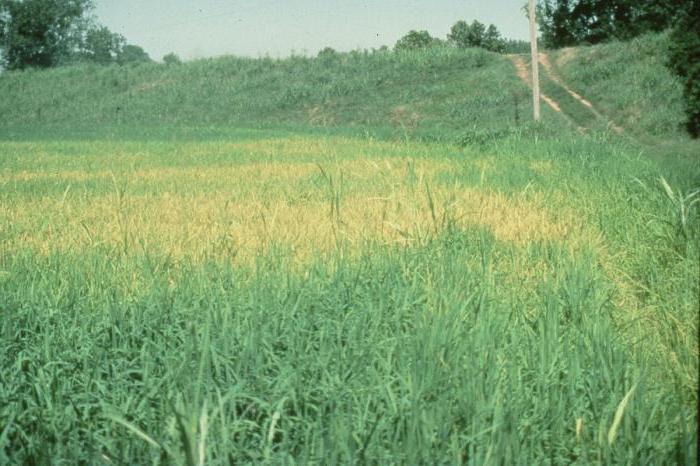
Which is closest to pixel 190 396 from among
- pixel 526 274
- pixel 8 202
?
pixel 526 274

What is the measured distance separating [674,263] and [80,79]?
5075cm

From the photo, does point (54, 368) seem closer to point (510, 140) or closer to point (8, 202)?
point (8, 202)

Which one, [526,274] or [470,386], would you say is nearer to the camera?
[470,386]

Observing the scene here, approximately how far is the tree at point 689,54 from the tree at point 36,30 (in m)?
64.9

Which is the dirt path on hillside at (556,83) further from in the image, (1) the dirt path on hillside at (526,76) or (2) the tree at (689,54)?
(2) the tree at (689,54)

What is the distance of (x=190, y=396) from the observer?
87.4 inches

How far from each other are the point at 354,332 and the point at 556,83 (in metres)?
30.8

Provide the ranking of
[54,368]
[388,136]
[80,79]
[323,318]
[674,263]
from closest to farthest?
[54,368], [323,318], [674,263], [388,136], [80,79]

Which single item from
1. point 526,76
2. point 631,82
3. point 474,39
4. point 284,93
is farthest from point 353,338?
point 474,39

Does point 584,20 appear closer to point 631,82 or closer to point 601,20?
point 601,20

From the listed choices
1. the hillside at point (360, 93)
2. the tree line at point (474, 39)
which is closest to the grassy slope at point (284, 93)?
the hillside at point (360, 93)

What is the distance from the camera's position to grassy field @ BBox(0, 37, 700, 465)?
6.63ft

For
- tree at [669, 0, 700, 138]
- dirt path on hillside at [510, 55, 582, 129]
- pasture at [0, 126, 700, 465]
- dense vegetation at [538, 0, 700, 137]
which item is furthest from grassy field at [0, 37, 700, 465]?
dense vegetation at [538, 0, 700, 137]

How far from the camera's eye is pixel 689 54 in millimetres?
17312
